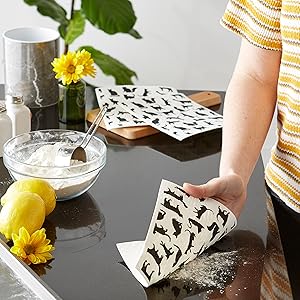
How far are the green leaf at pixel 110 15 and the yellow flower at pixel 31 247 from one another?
111 cm

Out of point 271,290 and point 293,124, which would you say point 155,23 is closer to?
point 293,124

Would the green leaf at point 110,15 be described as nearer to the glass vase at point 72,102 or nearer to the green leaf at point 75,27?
the green leaf at point 75,27

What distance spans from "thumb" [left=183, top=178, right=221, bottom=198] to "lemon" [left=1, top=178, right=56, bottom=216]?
23 cm

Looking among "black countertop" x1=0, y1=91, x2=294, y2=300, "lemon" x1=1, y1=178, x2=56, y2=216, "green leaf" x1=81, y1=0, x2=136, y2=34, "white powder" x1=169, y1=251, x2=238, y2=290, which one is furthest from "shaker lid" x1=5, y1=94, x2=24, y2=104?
"green leaf" x1=81, y1=0, x2=136, y2=34

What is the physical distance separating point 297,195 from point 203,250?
0.82 ft

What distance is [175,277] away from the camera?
1.18m

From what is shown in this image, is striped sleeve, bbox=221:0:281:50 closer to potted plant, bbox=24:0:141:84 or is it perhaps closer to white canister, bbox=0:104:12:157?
white canister, bbox=0:104:12:157

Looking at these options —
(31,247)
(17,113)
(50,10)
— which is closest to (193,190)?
(31,247)

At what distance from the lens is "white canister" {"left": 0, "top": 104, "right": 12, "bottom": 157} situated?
1596 millimetres

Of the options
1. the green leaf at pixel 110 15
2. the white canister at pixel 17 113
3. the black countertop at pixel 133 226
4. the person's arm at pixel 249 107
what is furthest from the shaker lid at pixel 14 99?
the green leaf at pixel 110 15

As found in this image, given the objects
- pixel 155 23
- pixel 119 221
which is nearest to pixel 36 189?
pixel 119 221

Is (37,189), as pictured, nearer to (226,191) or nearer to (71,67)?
(226,191)

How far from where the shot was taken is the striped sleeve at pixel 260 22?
144cm

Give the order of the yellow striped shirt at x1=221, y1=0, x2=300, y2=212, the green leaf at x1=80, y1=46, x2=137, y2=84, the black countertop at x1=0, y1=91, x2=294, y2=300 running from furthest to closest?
the green leaf at x1=80, y1=46, x2=137, y2=84, the yellow striped shirt at x1=221, y1=0, x2=300, y2=212, the black countertop at x1=0, y1=91, x2=294, y2=300
